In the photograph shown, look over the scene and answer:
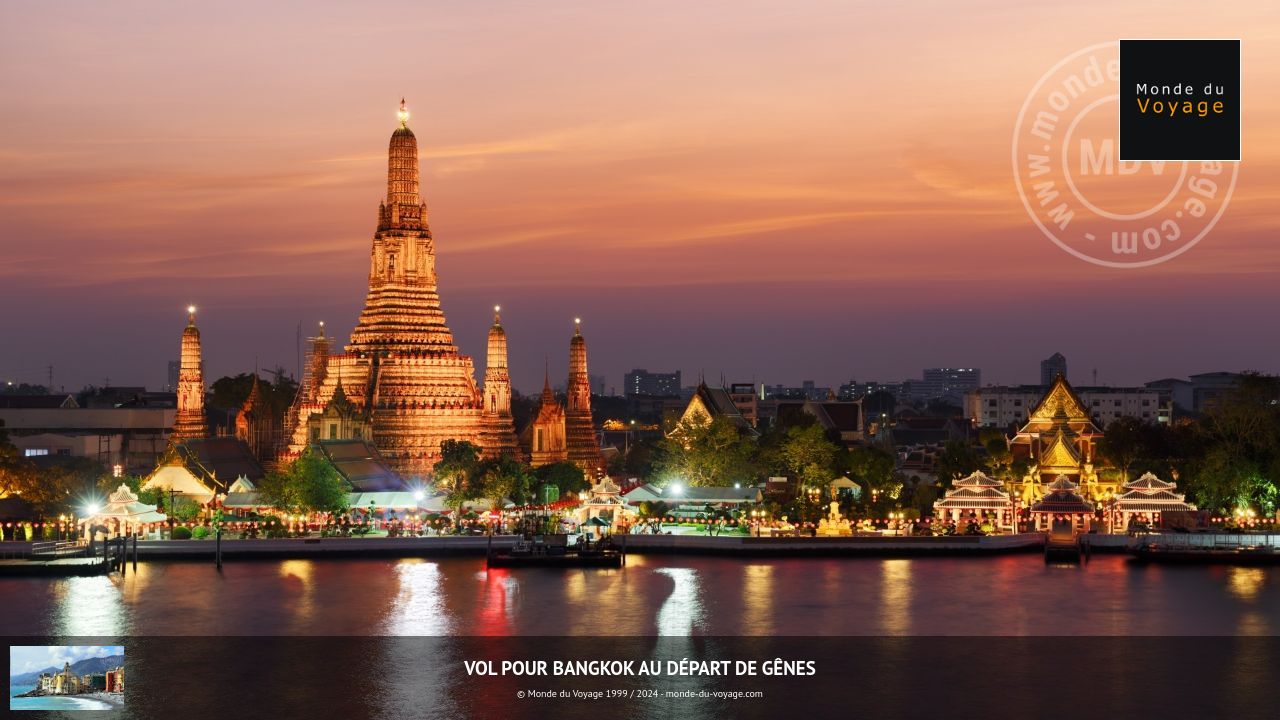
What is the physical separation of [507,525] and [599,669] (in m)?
30.3

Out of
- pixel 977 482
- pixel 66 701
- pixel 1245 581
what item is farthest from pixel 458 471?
pixel 66 701

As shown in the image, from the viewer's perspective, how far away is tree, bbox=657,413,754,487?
263 ft

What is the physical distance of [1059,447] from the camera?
78.0 metres

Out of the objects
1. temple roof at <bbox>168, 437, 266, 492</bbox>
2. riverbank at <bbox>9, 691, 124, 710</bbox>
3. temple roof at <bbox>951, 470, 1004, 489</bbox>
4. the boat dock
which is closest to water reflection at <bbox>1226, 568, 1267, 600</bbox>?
temple roof at <bbox>951, 470, 1004, 489</bbox>

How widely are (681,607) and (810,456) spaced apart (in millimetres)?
26019

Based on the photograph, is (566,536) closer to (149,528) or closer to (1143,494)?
(149,528)

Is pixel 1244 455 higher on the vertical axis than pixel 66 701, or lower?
higher

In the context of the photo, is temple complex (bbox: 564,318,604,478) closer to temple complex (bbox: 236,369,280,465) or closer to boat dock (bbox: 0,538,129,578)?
temple complex (bbox: 236,369,280,465)

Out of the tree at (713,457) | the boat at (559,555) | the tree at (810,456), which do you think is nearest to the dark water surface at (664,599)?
the boat at (559,555)

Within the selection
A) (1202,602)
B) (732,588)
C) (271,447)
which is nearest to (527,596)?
(732,588)

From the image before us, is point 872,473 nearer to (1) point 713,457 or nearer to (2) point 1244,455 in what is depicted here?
(1) point 713,457

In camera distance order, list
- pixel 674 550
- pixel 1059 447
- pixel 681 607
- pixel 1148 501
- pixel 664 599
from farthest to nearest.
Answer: pixel 1059 447 < pixel 1148 501 < pixel 674 550 < pixel 664 599 < pixel 681 607

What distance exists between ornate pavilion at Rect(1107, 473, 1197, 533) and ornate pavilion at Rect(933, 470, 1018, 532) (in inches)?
170

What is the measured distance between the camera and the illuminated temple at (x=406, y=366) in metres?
81.8
